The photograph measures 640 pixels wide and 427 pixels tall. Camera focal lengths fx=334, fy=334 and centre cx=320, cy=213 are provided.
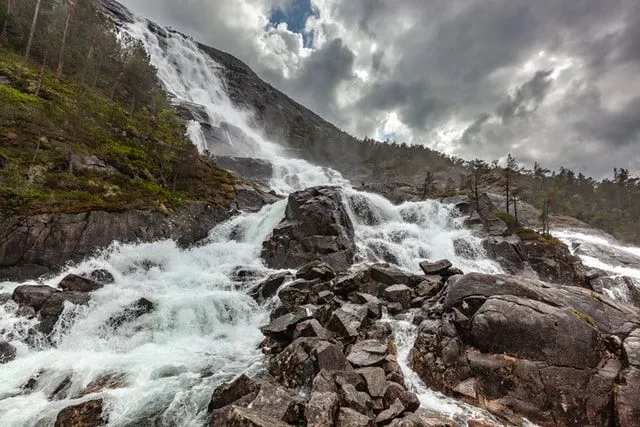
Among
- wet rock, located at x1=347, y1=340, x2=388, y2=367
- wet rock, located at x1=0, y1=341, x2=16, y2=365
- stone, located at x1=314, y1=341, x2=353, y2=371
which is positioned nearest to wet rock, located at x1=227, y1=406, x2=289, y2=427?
stone, located at x1=314, y1=341, x2=353, y2=371

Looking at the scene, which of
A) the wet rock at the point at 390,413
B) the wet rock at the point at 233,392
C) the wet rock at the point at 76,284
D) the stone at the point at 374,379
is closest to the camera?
the wet rock at the point at 390,413

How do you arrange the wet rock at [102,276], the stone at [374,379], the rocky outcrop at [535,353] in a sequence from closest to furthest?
the stone at [374,379] < the rocky outcrop at [535,353] < the wet rock at [102,276]

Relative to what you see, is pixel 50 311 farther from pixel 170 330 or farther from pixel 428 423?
pixel 428 423

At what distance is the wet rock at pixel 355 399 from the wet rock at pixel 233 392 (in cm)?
264

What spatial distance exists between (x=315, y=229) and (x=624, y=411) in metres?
22.2

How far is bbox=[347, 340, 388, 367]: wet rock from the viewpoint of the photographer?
39.7 feet

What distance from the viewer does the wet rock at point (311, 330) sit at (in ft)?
45.3

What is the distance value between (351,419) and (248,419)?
2620 mm

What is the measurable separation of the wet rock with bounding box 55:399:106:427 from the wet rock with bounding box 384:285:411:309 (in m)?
13.2

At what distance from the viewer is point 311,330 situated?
46.0 ft

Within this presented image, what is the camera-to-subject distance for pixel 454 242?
36312 mm

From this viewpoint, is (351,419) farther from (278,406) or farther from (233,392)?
(233,392)

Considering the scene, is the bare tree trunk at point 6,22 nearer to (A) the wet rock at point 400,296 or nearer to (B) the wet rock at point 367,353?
(A) the wet rock at point 400,296

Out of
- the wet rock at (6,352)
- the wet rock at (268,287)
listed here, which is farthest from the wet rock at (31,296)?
the wet rock at (268,287)
